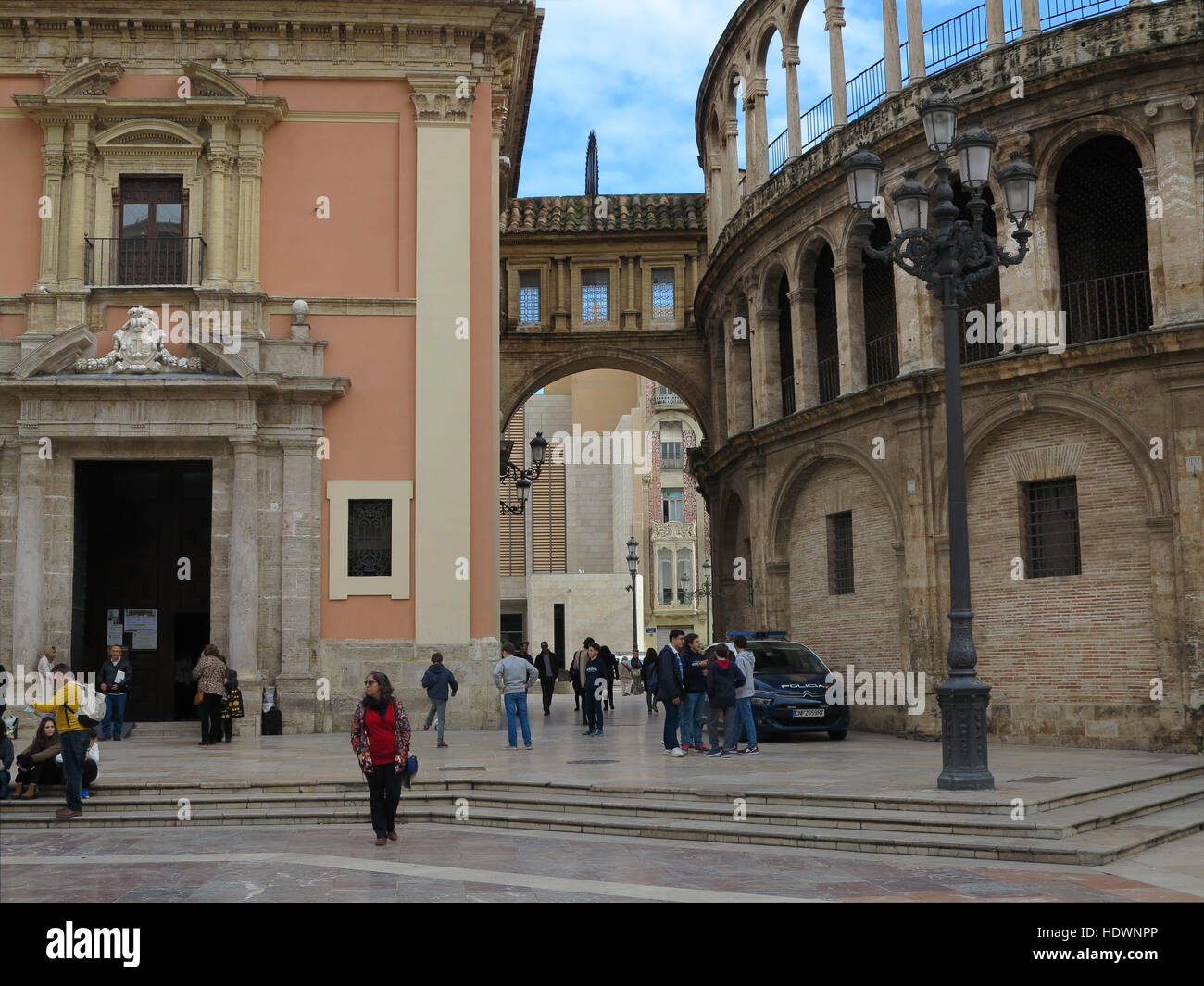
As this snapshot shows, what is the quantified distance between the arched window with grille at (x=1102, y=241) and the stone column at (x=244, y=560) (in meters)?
13.1

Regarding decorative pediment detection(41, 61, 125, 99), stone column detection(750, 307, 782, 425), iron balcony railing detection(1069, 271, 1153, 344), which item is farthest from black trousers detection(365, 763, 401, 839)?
stone column detection(750, 307, 782, 425)

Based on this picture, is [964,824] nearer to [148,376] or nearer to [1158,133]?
[1158,133]

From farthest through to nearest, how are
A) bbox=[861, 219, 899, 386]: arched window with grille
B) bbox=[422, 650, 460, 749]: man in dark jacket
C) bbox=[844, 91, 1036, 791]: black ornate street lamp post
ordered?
1. bbox=[861, 219, 899, 386]: arched window with grille
2. bbox=[422, 650, 460, 749]: man in dark jacket
3. bbox=[844, 91, 1036, 791]: black ornate street lamp post

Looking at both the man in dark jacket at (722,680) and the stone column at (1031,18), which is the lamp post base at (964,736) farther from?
the stone column at (1031,18)

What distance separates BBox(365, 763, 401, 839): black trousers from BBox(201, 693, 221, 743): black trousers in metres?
8.48

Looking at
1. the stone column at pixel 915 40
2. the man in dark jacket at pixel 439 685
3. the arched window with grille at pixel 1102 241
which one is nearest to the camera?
the man in dark jacket at pixel 439 685

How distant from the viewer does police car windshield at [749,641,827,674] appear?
21953mm

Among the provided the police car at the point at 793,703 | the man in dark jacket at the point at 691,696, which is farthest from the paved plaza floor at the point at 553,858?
the police car at the point at 793,703

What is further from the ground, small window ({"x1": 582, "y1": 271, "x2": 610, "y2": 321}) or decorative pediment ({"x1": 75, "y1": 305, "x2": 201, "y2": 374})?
small window ({"x1": 582, "y1": 271, "x2": 610, "y2": 321})

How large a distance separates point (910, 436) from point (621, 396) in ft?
133

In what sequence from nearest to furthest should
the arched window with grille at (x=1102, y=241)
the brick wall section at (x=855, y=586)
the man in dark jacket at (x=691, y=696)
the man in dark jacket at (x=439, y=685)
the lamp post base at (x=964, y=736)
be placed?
1. the lamp post base at (x=964, y=736)
2. the man in dark jacket at (x=691, y=696)
3. the man in dark jacket at (x=439, y=685)
4. the arched window with grille at (x=1102, y=241)
5. the brick wall section at (x=855, y=586)

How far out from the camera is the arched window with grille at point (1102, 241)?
21016mm

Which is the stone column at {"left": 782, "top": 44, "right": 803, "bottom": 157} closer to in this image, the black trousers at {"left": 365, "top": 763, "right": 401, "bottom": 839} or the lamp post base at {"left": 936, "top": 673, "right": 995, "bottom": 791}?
the lamp post base at {"left": 936, "top": 673, "right": 995, "bottom": 791}
